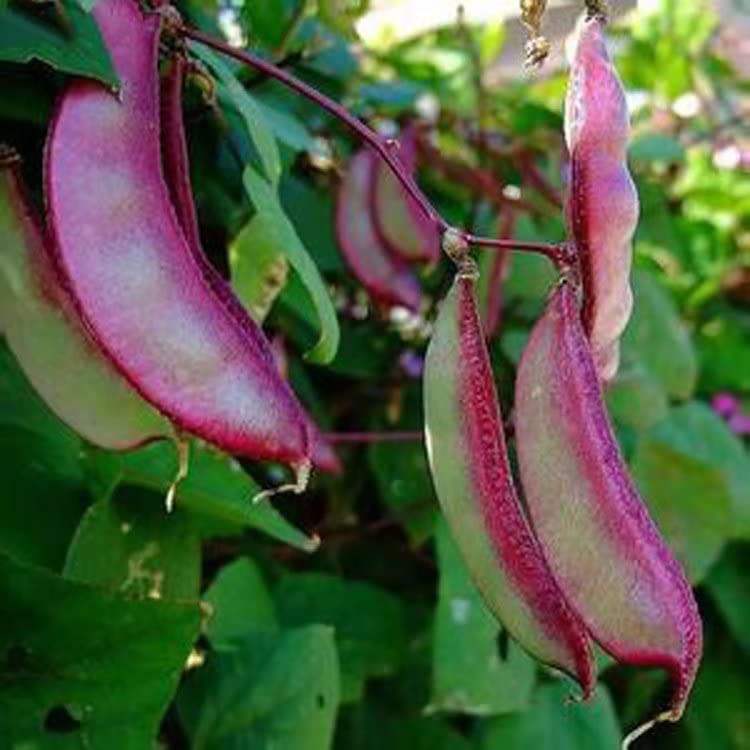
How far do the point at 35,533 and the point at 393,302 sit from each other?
11.7 inches

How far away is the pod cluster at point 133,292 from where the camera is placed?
45 centimetres

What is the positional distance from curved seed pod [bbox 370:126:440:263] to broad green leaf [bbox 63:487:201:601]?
0.23 m

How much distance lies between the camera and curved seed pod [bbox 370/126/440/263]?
886 mm

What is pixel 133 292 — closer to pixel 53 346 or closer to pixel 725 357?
pixel 53 346

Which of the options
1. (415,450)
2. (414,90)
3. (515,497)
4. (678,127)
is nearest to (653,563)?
(515,497)

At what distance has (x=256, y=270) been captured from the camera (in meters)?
0.71

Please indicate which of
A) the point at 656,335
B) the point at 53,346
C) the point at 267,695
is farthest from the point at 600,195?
the point at 656,335

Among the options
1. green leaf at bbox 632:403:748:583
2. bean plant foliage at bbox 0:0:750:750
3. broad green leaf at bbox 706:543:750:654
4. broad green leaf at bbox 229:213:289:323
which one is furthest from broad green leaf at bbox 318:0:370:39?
broad green leaf at bbox 706:543:750:654

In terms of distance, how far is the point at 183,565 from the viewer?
0.70m

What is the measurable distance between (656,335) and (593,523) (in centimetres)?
82

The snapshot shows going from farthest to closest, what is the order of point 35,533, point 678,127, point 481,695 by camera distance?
1. point 678,127
2. point 481,695
3. point 35,533

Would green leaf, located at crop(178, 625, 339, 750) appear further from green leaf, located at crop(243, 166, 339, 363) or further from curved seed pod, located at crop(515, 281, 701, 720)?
curved seed pod, located at crop(515, 281, 701, 720)

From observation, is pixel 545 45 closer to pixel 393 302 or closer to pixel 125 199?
pixel 125 199

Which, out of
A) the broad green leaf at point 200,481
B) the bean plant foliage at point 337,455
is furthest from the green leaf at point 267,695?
the broad green leaf at point 200,481
